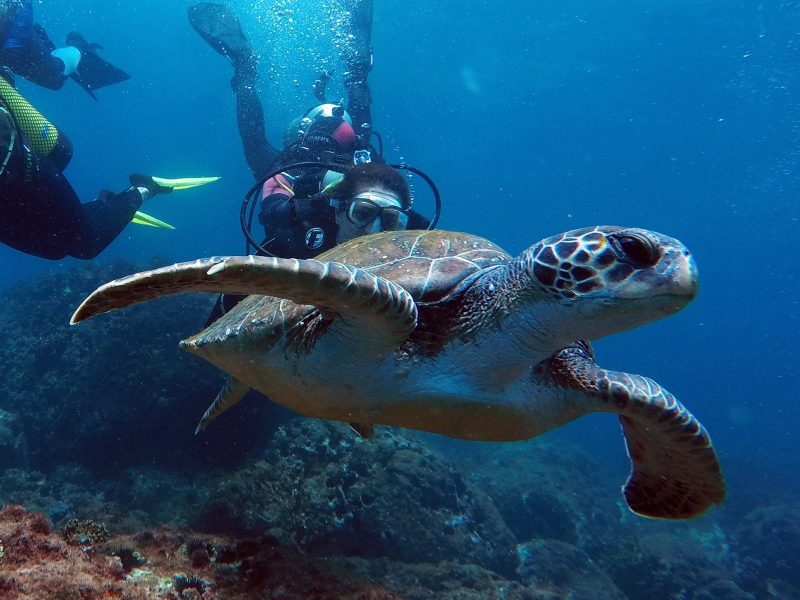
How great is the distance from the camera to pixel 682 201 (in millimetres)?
61656

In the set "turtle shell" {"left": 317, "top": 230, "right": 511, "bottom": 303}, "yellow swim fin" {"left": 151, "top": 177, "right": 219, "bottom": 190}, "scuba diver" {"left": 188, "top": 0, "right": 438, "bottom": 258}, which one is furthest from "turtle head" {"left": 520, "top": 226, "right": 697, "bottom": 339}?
"yellow swim fin" {"left": 151, "top": 177, "right": 219, "bottom": 190}

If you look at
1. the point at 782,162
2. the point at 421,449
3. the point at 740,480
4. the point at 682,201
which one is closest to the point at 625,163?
the point at 682,201

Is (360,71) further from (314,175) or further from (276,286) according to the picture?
(276,286)

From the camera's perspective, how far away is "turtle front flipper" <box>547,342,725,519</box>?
210 cm

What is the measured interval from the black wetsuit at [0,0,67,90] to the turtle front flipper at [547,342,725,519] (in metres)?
7.12

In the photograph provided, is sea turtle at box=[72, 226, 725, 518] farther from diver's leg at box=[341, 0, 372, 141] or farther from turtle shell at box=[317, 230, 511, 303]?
diver's leg at box=[341, 0, 372, 141]

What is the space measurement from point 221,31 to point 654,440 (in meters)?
14.2

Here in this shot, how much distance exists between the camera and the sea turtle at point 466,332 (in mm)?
1535

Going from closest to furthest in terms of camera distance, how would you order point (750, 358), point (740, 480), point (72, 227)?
point (72, 227) → point (740, 480) → point (750, 358)

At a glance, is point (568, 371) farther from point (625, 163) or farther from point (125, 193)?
point (625, 163)

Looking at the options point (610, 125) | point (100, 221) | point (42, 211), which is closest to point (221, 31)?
point (100, 221)

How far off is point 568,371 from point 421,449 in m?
5.21

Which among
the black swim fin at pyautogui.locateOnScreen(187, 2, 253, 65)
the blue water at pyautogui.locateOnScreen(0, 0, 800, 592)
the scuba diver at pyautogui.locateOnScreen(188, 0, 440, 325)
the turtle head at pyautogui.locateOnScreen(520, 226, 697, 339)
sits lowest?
the turtle head at pyautogui.locateOnScreen(520, 226, 697, 339)

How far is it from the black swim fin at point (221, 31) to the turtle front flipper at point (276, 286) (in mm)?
12655
